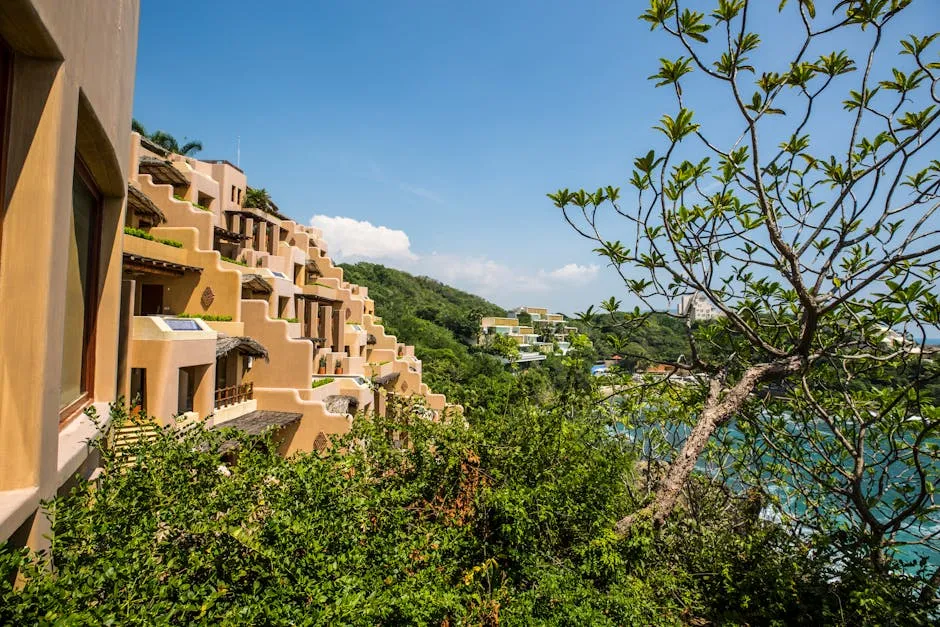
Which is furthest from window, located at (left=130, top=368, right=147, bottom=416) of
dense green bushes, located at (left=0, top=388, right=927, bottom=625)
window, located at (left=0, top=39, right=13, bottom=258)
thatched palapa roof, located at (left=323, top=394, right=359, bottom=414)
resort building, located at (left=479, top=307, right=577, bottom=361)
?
resort building, located at (left=479, top=307, right=577, bottom=361)

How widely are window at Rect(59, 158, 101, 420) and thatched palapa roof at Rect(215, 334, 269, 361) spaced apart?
7.57 meters

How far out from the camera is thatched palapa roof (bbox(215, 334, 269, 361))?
40.6 ft

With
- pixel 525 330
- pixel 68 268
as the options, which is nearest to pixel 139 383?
pixel 68 268

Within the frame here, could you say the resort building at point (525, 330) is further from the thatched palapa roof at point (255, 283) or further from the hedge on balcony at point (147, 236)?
the hedge on balcony at point (147, 236)

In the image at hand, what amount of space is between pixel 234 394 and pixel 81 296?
10233mm

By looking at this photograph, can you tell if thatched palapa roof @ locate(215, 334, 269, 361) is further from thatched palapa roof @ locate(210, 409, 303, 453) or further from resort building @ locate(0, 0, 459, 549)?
thatched palapa roof @ locate(210, 409, 303, 453)

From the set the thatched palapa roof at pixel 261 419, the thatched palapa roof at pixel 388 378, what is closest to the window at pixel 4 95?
the thatched palapa roof at pixel 261 419

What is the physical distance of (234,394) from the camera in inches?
550

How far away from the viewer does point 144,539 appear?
124 inches

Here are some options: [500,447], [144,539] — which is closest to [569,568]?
[500,447]

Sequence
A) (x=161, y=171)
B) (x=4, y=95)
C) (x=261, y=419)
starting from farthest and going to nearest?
(x=161, y=171), (x=261, y=419), (x=4, y=95)

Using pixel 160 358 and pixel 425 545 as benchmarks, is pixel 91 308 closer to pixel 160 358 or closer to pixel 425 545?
pixel 425 545

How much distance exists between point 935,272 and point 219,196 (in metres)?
22.4

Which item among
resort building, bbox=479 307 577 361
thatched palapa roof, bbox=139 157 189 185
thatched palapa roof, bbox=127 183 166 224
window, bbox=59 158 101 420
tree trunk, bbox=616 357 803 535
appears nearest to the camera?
window, bbox=59 158 101 420
